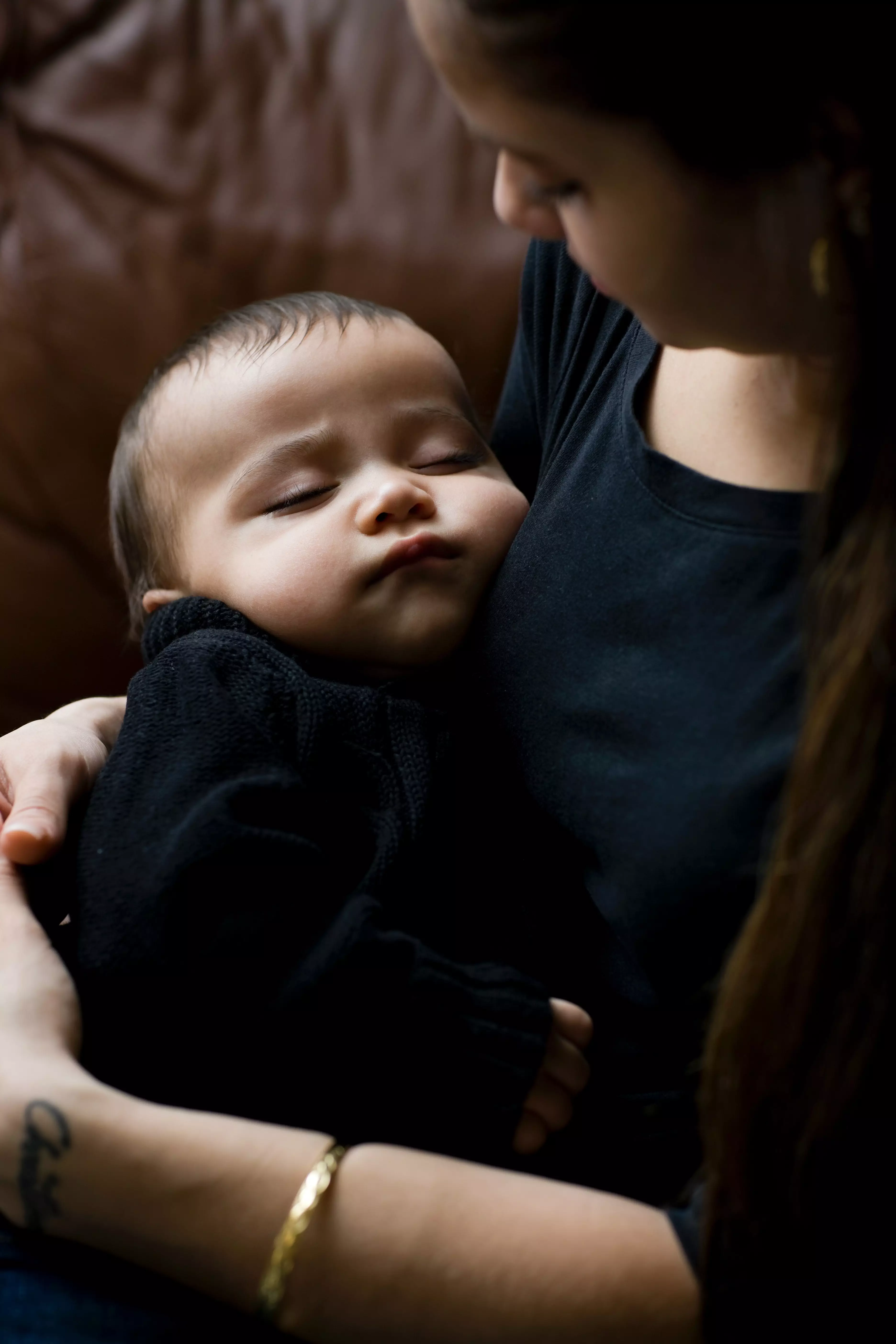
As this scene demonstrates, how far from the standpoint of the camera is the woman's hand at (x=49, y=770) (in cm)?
82

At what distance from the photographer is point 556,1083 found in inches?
30.5

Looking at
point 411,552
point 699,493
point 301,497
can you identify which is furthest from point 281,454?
point 699,493

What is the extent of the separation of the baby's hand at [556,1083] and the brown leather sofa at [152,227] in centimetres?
76

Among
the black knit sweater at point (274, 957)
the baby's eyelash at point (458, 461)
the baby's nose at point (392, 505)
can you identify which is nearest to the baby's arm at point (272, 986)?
the black knit sweater at point (274, 957)

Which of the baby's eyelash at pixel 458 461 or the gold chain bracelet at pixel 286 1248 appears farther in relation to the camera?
the baby's eyelash at pixel 458 461

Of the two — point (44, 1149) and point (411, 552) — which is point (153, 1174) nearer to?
point (44, 1149)

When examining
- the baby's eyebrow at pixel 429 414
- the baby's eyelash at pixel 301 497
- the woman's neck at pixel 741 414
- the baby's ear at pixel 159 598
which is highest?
the woman's neck at pixel 741 414

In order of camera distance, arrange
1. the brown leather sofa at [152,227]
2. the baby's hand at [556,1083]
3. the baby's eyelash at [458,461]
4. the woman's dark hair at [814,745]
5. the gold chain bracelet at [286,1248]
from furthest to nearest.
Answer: the brown leather sofa at [152,227] < the baby's eyelash at [458,461] < the baby's hand at [556,1083] < the gold chain bracelet at [286,1248] < the woman's dark hair at [814,745]

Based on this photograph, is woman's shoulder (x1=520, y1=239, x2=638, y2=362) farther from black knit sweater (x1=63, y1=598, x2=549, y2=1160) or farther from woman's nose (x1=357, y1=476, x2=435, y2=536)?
black knit sweater (x1=63, y1=598, x2=549, y2=1160)

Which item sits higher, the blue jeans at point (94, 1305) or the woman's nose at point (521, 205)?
the woman's nose at point (521, 205)

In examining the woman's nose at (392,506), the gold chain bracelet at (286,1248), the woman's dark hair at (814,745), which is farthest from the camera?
the woman's nose at (392,506)

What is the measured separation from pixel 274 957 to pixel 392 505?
0.37 meters

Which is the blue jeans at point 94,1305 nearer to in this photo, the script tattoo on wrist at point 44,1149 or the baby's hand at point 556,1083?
the script tattoo on wrist at point 44,1149

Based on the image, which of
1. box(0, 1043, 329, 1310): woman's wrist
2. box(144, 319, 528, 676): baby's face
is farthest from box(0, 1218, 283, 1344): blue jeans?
box(144, 319, 528, 676): baby's face
